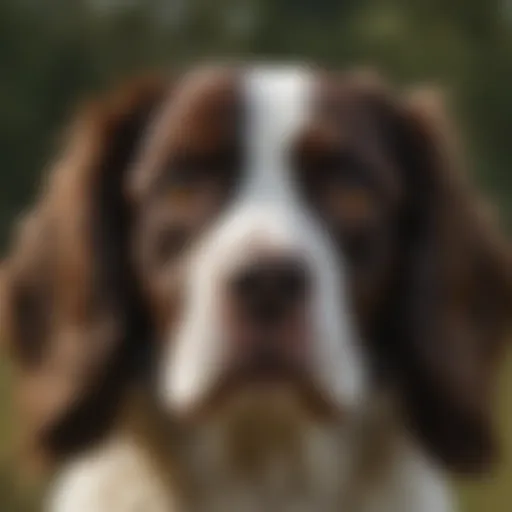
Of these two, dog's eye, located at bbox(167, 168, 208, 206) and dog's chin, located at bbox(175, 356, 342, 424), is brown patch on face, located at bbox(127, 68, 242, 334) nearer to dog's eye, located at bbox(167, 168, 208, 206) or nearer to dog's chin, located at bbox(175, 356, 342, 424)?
dog's eye, located at bbox(167, 168, 208, 206)

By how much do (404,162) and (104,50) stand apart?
24.4 ft

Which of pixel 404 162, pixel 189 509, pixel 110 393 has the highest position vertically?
pixel 404 162

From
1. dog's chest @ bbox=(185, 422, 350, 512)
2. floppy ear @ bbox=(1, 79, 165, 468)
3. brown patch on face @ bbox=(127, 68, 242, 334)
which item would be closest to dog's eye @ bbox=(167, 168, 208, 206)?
brown patch on face @ bbox=(127, 68, 242, 334)

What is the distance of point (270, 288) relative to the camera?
286 cm

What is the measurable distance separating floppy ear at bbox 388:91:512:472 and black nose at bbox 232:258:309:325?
29 cm

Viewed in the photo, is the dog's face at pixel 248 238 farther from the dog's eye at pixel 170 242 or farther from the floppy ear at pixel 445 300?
the floppy ear at pixel 445 300

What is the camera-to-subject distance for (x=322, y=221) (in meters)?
2.98

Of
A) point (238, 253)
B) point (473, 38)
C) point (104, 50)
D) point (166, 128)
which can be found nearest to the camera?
point (238, 253)

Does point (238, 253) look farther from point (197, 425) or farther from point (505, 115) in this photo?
point (505, 115)

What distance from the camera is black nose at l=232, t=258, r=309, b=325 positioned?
2.86 meters

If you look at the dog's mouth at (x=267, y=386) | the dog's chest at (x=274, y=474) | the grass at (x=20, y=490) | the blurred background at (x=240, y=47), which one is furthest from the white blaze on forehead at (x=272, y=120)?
the blurred background at (x=240, y=47)

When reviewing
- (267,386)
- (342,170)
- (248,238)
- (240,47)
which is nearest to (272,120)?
(342,170)

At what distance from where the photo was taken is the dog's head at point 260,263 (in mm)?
2904

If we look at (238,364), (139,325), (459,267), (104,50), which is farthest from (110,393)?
(104,50)
